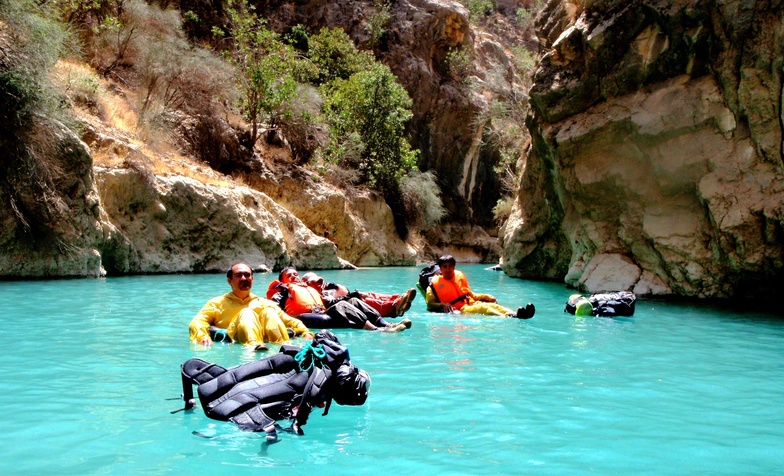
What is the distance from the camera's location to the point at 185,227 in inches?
819

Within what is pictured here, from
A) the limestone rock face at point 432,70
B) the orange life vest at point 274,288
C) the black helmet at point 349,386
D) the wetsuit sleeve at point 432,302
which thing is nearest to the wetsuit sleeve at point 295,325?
the orange life vest at point 274,288

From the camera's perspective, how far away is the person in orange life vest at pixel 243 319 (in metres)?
7.16

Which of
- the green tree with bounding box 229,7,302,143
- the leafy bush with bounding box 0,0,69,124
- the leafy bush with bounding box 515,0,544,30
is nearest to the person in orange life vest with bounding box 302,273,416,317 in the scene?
the leafy bush with bounding box 0,0,69,124

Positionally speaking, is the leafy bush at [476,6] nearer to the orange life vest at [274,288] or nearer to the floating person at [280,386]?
the orange life vest at [274,288]

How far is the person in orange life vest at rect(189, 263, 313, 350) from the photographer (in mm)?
7164

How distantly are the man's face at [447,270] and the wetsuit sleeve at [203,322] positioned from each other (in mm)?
4269

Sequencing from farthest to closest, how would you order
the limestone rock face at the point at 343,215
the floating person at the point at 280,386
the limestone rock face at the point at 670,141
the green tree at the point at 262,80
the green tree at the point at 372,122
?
1. the green tree at the point at 372,122
2. the limestone rock face at the point at 343,215
3. the green tree at the point at 262,80
4. the limestone rock face at the point at 670,141
5. the floating person at the point at 280,386

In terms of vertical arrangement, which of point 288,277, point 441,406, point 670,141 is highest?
point 670,141

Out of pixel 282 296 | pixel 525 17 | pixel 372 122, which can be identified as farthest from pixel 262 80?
pixel 525 17

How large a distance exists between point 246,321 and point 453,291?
4.73 meters

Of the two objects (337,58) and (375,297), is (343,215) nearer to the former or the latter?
(337,58)

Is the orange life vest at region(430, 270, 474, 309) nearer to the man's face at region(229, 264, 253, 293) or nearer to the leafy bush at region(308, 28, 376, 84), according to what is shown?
the man's face at region(229, 264, 253, 293)

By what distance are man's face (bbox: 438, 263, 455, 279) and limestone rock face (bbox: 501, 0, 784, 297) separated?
542 centimetres

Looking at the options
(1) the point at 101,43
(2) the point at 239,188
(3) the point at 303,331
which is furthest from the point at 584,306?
(1) the point at 101,43
